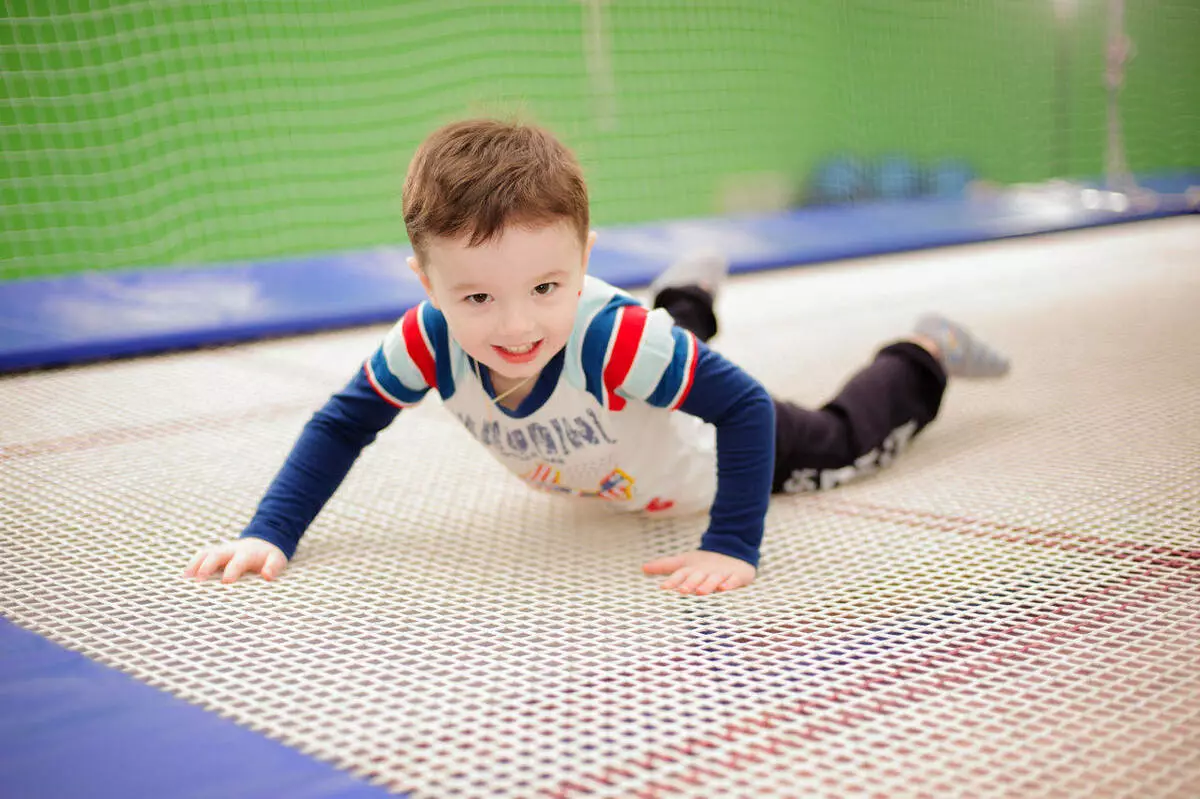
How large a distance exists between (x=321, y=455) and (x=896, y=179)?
147 inches

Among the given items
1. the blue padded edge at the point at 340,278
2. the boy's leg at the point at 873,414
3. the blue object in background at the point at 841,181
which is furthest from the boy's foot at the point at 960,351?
the blue object in background at the point at 841,181

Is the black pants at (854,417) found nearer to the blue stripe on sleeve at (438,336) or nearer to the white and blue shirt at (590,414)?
the white and blue shirt at (590,414)

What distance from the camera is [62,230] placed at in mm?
3018

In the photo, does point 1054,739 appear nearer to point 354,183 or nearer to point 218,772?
point 218,772

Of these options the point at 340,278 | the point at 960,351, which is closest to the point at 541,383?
the point at 960,351

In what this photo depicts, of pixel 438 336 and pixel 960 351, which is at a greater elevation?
pixel 438 336

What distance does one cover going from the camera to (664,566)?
0.84 metres

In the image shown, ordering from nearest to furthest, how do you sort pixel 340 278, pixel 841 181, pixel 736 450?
pixel 736 450 < pixel 340 278 < pixel 841 181

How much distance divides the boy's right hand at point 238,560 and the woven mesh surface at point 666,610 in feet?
0.06

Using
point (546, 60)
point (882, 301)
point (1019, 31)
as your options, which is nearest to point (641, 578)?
point (882, 301)

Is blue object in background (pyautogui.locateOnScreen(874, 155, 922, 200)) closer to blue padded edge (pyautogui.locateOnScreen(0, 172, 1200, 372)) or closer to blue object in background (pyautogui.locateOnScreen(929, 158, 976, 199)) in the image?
blue object in background (pyautogui.locateOnScreen(929, 158, 976, 199))

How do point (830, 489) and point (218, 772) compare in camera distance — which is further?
point (830, 489)

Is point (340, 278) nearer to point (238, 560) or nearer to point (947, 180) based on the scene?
point (238, 560)

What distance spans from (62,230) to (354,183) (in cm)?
93
